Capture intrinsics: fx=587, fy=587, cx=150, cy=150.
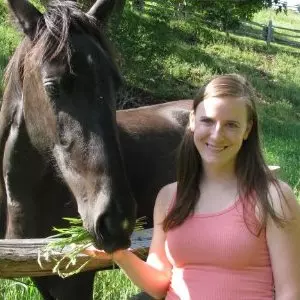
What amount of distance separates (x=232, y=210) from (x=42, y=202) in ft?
4.69

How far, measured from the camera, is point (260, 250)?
2207 millimetres

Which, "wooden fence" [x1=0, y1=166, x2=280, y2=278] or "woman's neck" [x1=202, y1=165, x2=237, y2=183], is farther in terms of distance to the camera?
"wooden fence" [x1=0, y1=166, x2=280, y2=278]

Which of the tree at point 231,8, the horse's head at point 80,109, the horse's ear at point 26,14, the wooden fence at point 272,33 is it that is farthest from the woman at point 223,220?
the wooden fence at point 272,33

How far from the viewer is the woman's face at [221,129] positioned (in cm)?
230

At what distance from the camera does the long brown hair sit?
2.27 metres

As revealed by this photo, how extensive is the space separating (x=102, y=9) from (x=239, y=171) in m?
1.44

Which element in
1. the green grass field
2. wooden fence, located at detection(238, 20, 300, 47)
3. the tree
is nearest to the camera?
the green grass field

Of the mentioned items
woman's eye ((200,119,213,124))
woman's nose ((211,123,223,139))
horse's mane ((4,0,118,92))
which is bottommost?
woman's nose ((211,123,223,139))

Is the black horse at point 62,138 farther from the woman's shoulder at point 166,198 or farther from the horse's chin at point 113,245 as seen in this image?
the woman's shoulder at point 166,198

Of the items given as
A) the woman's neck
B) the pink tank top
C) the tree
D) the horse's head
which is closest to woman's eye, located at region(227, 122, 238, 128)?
the woman's neck

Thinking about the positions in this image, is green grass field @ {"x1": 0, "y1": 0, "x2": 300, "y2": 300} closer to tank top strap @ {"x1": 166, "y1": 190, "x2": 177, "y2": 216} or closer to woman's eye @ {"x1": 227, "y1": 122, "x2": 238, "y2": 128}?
tank top strap @ {"x1": 166, "y1": 190, "x2": 177, "y2": 216}

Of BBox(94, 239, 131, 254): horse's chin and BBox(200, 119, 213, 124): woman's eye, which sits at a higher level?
BBox(200, 119, 213, 124): woman's eye

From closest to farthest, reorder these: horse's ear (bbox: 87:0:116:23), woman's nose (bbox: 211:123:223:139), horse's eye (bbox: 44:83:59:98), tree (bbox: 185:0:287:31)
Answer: woman's nose (bbox: 211:123:223:139) → horse's eye (bbox: 44:83:59:98) → horse's ear (bbox: 87:0:116:23) → tree (bbox: 185:0:287:31)

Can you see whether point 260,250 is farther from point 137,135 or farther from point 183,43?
point 183,43
